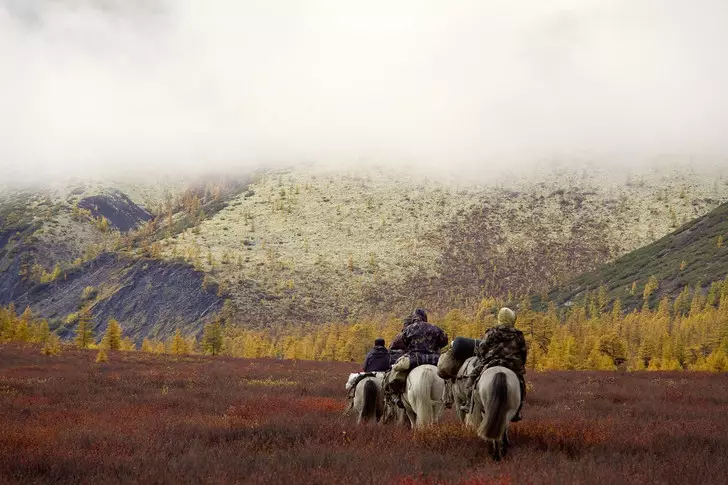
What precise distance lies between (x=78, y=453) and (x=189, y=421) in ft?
14.4

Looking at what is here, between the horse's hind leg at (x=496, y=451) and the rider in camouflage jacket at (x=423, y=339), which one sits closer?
the horse's hind leg at (x=496, y=451)

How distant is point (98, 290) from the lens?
149m

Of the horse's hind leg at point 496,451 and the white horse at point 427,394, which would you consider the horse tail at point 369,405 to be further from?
the horse's hind leg at point 496,451

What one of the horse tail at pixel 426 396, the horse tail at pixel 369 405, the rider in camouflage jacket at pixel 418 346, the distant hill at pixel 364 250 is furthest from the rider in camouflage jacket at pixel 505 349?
the distant hill at pixel 364 250

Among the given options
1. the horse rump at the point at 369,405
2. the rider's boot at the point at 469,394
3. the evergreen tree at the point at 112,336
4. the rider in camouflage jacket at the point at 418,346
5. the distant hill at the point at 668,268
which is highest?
the distant hill at the point at 668,268

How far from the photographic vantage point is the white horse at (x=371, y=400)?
45.6ft

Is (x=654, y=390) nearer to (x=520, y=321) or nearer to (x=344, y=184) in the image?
(x=520, y=321)

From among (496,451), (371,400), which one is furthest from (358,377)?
(496,451)

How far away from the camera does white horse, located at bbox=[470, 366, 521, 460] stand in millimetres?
8820

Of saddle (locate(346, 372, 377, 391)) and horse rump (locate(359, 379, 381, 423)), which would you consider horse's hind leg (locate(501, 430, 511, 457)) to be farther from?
saddle (locate(346, 372, 377, 391))

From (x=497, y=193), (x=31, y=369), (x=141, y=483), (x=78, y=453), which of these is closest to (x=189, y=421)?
(x=78, y=453)

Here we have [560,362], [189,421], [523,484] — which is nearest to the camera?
[523,484]

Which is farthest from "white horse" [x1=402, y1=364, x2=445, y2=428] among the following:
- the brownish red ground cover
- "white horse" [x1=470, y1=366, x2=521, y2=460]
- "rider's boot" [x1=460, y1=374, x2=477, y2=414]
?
"white horse" [x1=470, y1=366, x2=521, y2=460]

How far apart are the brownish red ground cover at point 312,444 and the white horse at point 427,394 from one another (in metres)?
0.50
